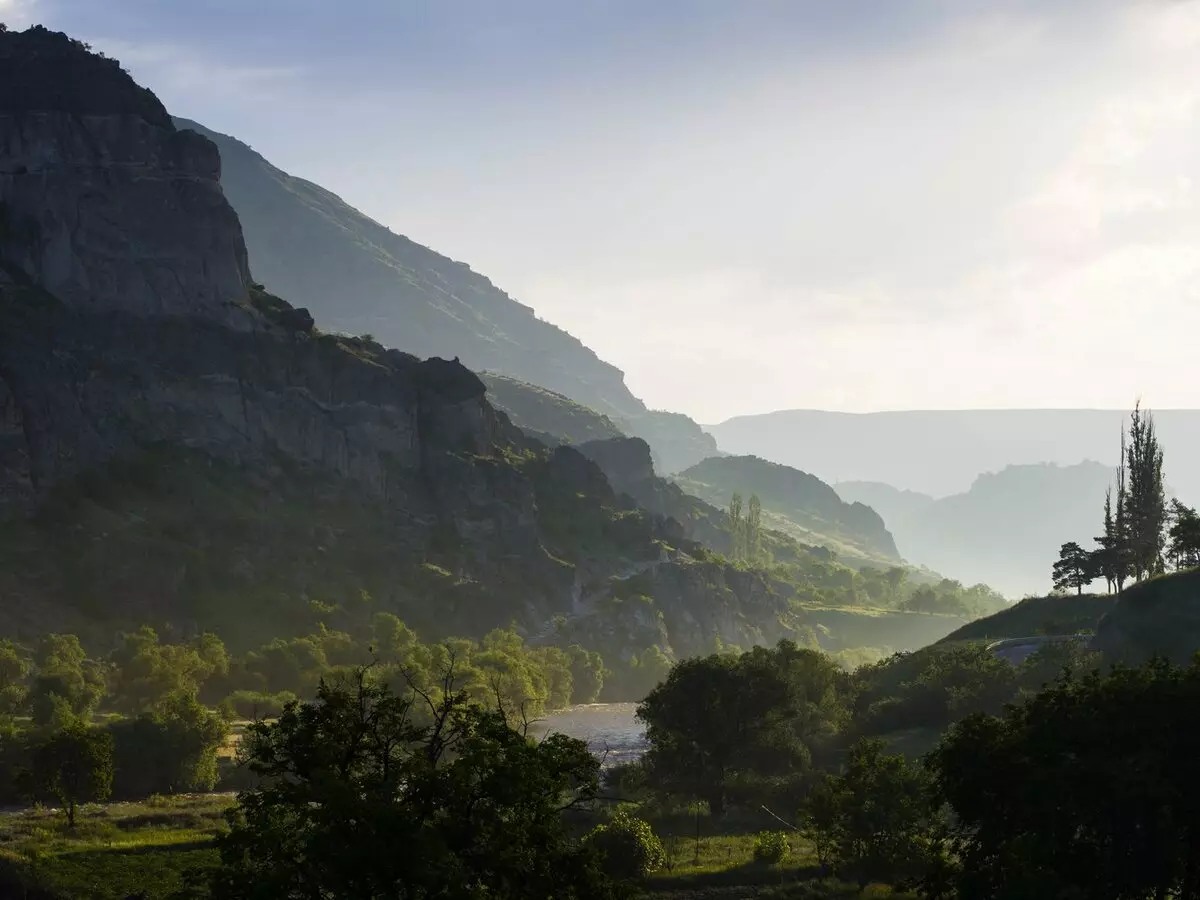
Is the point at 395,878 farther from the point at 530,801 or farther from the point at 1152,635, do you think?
the point at 1152,635

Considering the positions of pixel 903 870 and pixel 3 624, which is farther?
pixel 3 624

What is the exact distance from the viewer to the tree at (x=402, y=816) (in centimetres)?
3281

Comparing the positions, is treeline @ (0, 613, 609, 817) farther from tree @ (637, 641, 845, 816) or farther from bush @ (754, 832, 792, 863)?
bush @ (754, 832, 792, 863)

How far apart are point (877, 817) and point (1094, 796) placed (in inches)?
894

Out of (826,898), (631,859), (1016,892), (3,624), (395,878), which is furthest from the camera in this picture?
(3,624)

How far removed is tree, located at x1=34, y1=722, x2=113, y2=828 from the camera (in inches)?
3799

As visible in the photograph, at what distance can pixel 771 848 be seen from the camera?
81438 millimetres

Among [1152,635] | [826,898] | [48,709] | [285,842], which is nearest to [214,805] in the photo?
[48,709]

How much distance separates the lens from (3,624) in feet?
593

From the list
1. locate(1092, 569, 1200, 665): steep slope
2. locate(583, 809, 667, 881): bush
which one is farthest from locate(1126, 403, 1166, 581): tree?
locate(583, 809, 667, 881): bush

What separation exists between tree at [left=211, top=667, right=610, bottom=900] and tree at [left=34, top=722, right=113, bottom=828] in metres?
69.3

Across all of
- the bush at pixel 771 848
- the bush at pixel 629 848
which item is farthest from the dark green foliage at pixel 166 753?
the bush at pixel 771 848

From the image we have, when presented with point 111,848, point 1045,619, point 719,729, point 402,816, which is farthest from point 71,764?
point 1045,619

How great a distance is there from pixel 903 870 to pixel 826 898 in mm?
5976
